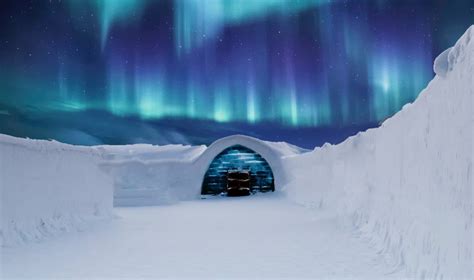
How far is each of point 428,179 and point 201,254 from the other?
314cm

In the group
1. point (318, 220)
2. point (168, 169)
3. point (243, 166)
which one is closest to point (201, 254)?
point (318, 220)

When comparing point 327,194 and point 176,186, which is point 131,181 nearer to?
point 176,186

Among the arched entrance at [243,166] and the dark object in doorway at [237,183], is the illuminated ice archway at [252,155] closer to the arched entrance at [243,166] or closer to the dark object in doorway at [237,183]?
the arched entrance at [243,166]

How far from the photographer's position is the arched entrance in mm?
22438

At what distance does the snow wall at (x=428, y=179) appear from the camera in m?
3.11

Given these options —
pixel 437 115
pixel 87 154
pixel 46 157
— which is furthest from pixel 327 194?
pixel 437 115

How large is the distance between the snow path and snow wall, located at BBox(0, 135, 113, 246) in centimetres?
50

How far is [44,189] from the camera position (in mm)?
7992

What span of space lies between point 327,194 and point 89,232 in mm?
6675

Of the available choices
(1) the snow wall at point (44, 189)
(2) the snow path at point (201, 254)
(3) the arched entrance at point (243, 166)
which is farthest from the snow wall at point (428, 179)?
(3) the arched entrance at point (243, 166)

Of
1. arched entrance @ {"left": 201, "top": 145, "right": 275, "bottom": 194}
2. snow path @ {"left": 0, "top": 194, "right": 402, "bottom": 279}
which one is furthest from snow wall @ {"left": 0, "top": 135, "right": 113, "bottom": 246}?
arched entrance @ {"left": 201, "top": 145, "right": 275, "bottom": 194}

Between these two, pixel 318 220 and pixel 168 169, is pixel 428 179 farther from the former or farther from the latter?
pixel 168 169

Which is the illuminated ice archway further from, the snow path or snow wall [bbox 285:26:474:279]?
snow wall [bbox 285:26:474:279]

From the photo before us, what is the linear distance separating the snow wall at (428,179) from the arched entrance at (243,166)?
48.0 ft
